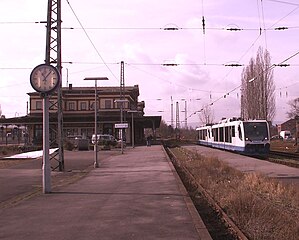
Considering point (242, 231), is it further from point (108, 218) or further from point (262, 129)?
point (262, 129)

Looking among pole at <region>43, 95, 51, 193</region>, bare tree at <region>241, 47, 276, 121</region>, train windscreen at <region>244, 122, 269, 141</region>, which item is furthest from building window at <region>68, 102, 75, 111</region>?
pole at <region>43, 95, 51, 193</region>

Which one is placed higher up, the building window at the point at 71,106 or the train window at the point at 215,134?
the building window at the point at 71,106

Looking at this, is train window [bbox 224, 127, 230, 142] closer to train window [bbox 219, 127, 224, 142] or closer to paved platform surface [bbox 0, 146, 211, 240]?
train window [bbox 219, 127, 224, 142]

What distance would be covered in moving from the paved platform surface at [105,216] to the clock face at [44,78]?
296 centimetres

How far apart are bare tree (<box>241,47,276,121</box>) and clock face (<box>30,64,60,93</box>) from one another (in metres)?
45.6

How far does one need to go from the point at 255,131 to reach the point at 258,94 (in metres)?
23.7

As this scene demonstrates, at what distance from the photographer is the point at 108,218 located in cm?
887

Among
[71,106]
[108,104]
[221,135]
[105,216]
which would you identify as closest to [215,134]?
[221,135]

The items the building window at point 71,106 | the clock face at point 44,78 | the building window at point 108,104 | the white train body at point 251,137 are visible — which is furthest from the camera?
the building window at point 71,106

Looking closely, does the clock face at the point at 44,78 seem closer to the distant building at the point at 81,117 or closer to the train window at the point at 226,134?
the train window at the point at 226,134

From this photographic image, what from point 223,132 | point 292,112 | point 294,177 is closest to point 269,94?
point 223,132

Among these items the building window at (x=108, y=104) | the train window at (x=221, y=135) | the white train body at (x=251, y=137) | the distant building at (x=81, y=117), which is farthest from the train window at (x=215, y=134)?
the building window at (x=108, y=104)

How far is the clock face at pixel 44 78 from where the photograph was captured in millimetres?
13086

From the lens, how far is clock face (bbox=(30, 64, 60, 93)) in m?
13.1
